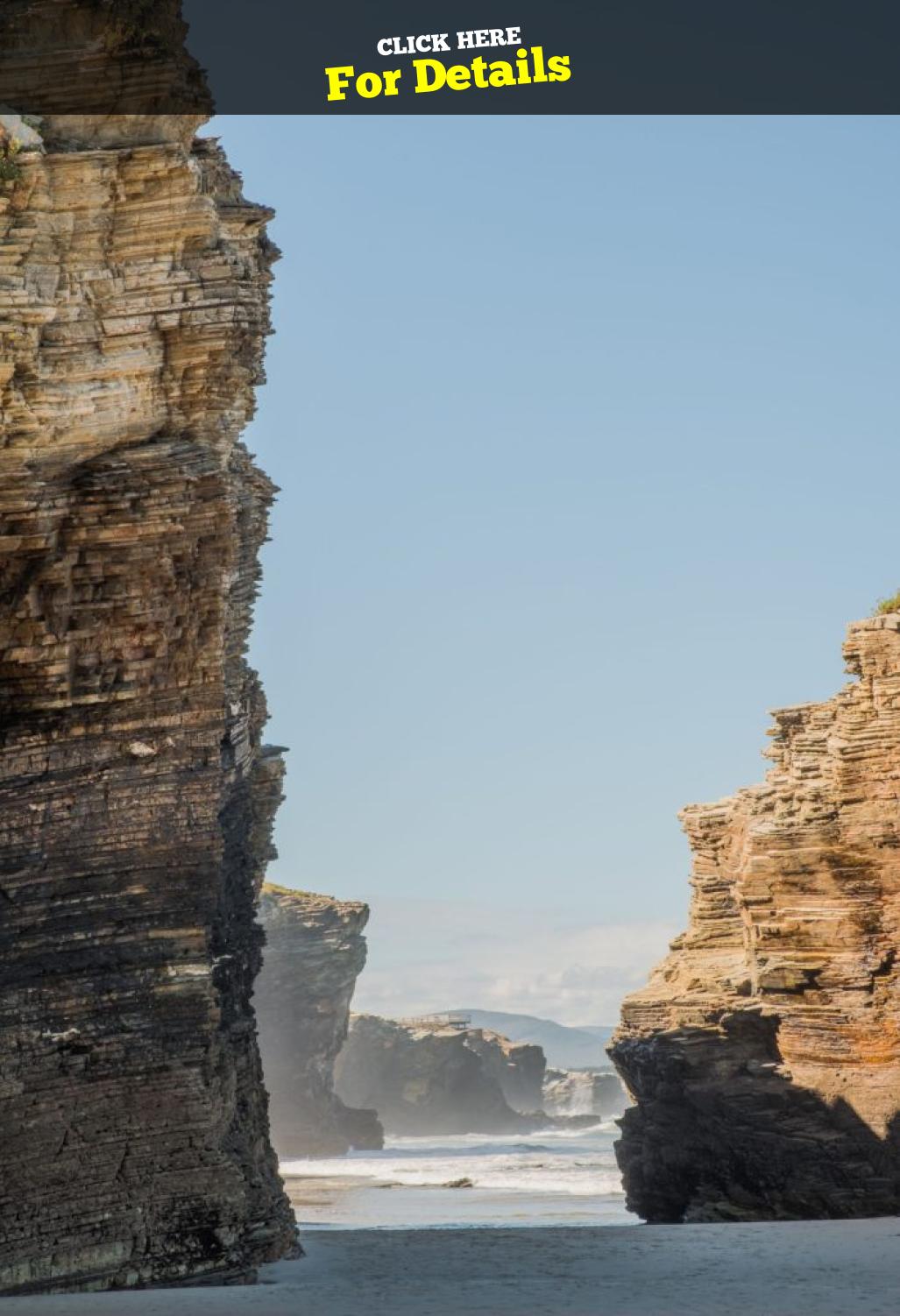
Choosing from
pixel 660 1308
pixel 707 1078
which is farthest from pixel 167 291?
pixel 707 1078

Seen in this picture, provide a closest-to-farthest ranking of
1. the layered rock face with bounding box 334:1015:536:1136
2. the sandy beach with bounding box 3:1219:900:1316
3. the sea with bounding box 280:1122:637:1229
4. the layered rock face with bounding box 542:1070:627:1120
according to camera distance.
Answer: the sandy beach with bounding box 3:1219:900:1316 → the sea with bounding box 280:1122:637:1229 → the layered rock face with bounding box 334:1015:536:1136 → the layered rock face with bounding box 542:1070:627:1120

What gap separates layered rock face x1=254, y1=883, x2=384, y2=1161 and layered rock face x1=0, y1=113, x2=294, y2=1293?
59237mm

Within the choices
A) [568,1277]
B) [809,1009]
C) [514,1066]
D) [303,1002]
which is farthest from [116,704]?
[514,1066]

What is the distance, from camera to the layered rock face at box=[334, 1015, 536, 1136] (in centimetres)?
10786

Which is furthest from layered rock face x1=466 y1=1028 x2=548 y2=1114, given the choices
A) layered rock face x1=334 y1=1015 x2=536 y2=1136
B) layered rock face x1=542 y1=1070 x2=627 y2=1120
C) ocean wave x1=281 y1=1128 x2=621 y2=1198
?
ocean wave x1=281 y1=1128 x2=621 y2=1198

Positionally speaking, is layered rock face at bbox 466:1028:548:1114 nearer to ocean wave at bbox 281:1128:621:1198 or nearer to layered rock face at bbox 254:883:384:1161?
ocean wave at bbox 281:1128:621:1198

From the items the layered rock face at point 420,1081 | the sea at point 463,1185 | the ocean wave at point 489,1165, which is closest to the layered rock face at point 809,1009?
the sea at point 463,1185

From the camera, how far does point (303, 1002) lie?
287 ft

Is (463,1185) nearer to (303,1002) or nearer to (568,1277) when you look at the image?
(303,1002)

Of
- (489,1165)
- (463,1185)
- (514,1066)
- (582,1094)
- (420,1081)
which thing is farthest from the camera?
(582,1094)

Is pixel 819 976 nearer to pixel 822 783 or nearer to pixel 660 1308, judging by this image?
pixel 822 783

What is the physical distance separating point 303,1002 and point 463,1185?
20.6 m

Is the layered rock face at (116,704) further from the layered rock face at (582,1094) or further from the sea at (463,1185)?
the layered rock face at (582,1094)

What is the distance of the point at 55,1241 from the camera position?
2564 cm
